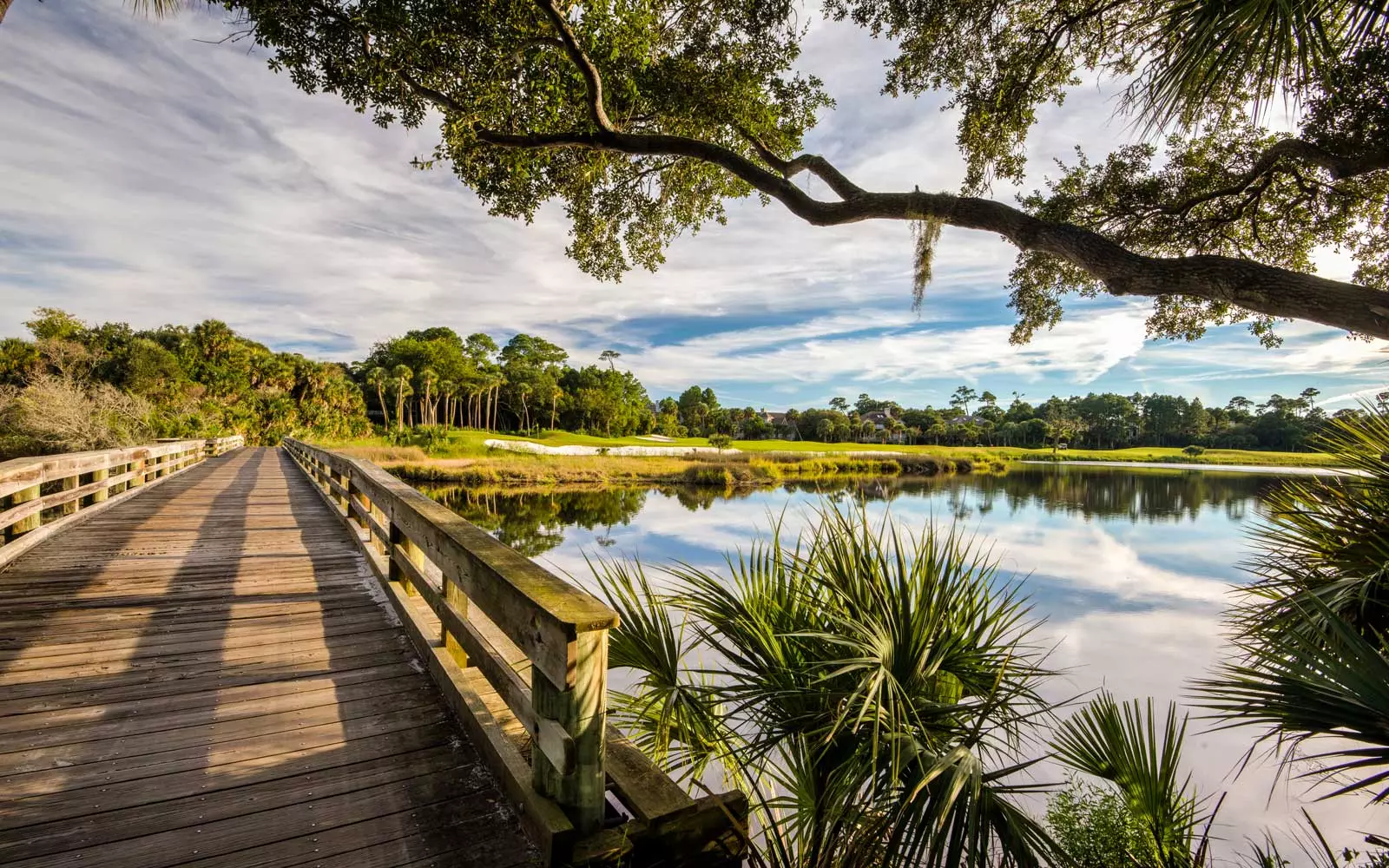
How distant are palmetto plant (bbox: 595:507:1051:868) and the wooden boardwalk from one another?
1.05 meters

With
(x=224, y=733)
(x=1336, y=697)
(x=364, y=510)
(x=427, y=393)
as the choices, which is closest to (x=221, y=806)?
(x=224, y=733)

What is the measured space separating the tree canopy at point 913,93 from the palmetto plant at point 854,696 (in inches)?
147

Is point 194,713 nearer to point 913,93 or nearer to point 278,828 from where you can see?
point 278,828

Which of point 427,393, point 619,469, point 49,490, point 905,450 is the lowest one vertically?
point 619,469

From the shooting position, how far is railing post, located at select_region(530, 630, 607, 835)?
1.81 metres

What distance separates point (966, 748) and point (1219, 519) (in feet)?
121

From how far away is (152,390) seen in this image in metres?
39.9

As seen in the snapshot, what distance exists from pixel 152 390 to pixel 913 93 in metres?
51.5

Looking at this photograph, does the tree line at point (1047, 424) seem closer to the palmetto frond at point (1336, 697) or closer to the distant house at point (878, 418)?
the distant house at point (878, 418)

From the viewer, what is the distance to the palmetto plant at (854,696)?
239 centimetres

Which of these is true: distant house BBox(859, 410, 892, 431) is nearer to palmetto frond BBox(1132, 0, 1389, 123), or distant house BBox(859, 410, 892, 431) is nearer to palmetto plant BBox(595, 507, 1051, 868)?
palmetto frond BBox(1132, 0, 1389, 123)

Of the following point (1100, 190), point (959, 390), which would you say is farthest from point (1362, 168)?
point (959, 390)

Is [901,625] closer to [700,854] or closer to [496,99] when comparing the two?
[700,854]

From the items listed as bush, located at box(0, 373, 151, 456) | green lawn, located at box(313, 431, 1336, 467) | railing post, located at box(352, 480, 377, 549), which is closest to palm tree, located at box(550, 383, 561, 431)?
green lawn, located at box(313, 431, 1336, 467)
